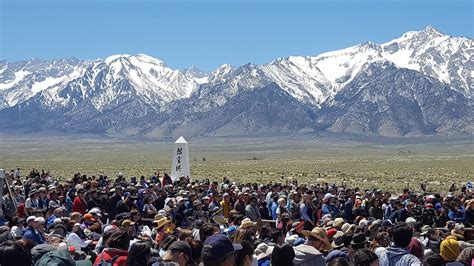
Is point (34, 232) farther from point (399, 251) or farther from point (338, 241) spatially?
point (399, 251)

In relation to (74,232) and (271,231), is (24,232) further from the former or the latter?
(271,231)

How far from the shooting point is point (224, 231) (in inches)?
431

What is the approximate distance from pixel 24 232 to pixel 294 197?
8765mm

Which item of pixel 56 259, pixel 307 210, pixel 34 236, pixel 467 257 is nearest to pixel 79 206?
pixel 307 210

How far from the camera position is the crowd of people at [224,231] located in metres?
6.59

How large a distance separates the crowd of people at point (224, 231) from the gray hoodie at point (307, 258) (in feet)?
0.04

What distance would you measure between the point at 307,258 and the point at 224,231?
3791mm

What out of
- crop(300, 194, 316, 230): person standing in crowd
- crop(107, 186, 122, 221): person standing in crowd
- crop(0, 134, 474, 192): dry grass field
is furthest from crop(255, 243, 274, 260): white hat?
crop(0, 134, 474, 192): dry grass field

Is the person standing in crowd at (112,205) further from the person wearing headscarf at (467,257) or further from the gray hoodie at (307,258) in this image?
the person wearing headscarf at (467,257)

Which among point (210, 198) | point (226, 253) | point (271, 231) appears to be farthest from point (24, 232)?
point (210, 198)

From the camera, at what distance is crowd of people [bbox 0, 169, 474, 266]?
659cm

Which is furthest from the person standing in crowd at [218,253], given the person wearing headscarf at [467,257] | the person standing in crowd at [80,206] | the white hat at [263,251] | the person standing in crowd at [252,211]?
the person standing in crowd at [80,206]

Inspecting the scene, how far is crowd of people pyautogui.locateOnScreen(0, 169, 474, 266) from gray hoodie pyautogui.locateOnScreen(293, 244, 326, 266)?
0.01 meters

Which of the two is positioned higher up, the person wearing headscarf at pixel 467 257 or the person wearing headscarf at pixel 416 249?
the person wearing headscarf at pixel 467 257
